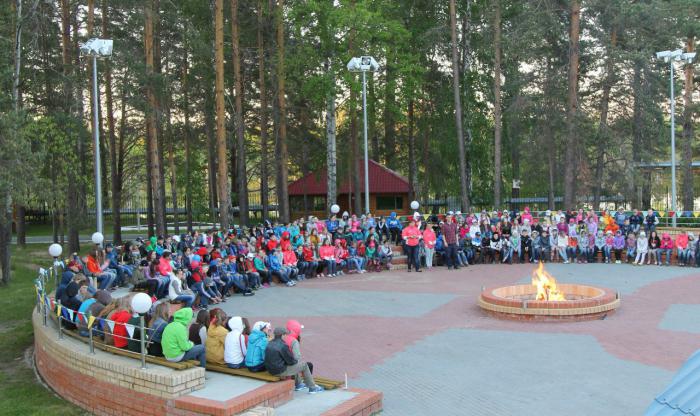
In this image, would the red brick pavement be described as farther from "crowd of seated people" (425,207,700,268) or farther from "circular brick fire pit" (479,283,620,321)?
"crowd of seated people" (425,207,700,268)

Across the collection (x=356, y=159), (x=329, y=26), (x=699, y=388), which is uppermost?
(x=329, y=26)

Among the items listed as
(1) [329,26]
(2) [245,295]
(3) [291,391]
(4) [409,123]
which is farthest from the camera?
(4) [409,123]

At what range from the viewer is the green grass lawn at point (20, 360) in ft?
28.4

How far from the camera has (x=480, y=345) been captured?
35.0ft

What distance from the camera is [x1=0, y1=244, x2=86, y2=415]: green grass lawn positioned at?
340 inches

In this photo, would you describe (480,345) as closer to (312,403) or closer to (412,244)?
(312,403)

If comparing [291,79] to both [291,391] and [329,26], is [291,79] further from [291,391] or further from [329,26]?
[291,391]

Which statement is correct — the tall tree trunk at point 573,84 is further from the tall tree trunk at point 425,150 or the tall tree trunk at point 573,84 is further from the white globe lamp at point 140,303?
the white globe lamp at point 140,303

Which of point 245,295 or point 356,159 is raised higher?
point 356,159

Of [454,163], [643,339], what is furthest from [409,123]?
[643,339]

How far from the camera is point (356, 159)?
28391 mm

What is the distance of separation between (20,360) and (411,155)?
25.8 m

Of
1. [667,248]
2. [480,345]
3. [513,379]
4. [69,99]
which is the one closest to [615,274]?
[667,248]

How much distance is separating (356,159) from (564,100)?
10.5m
